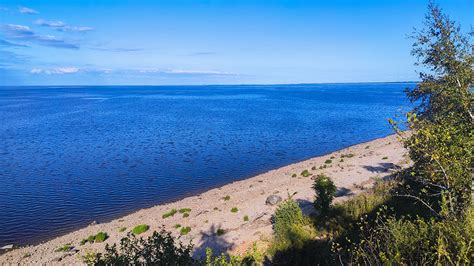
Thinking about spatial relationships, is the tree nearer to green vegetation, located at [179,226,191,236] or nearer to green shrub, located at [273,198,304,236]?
green shrub, located at [273,198,304,236]

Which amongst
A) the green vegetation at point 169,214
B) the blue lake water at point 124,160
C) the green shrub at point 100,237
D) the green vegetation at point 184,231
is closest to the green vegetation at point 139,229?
the green shrub at point 100,237

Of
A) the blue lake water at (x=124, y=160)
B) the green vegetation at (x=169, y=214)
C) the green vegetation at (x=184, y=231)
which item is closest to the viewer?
the green vegetation at (x=184, y=231)

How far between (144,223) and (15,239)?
35.3 feet

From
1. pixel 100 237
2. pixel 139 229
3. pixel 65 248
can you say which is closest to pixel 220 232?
pixel 139 229

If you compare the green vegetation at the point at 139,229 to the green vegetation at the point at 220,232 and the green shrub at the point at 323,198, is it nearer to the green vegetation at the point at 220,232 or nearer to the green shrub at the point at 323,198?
the green vegetation at the point at 220,232

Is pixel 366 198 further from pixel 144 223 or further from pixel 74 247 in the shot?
pixel 74 247

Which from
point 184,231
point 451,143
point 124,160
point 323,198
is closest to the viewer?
point 451,143

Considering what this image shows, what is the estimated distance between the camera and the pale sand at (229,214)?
2303 centimetres

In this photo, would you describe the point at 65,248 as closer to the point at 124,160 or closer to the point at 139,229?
the point at 139,229

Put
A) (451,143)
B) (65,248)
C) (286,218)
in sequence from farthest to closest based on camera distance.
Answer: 1. (65,248)
2. (286,218)
3. (451,143)

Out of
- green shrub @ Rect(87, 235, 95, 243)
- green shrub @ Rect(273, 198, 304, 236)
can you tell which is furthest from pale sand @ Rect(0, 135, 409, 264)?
green shrub @ Rect(273, 198, 304, 236)

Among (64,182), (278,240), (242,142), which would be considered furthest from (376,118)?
(278,240)

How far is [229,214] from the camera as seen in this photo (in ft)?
93.9

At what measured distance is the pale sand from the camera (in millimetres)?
23031
